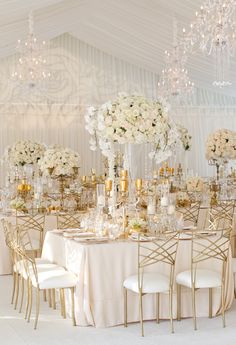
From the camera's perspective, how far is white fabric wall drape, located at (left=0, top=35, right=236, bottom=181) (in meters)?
16.7

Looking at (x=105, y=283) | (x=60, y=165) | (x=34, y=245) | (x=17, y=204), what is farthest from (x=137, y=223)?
(x=60, y=165)

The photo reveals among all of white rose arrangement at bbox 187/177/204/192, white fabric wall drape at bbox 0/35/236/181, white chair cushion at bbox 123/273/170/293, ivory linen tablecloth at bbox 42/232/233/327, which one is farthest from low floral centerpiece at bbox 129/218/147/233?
white fabric wall drape at bbox 0/35/236/181

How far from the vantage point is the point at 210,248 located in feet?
21.0

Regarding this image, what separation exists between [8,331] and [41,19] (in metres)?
8.96

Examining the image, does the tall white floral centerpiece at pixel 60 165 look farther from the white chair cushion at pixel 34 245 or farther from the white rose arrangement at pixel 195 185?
the white rose arrangement at pixel 195 185

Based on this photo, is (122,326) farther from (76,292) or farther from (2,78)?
(2,78)

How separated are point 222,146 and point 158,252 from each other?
5.16m

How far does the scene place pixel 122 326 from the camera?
6.21 meters

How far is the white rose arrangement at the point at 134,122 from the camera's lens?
6.84 metres

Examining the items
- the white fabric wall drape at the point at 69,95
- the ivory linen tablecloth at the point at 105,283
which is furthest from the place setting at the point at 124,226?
the white fabric wall drape at the point at 69,95

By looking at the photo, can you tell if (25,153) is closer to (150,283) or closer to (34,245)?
(34,245)

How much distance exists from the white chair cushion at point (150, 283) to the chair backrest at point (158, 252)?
5cm

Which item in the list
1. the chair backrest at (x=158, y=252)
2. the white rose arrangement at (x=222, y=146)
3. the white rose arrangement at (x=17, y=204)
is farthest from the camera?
the white rose arrangement at (x=222, y=146)

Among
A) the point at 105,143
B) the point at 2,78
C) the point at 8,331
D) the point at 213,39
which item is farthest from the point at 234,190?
the point at 2,78
